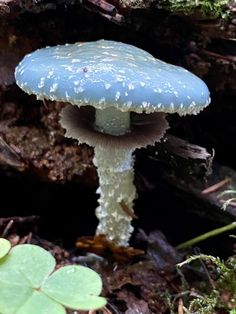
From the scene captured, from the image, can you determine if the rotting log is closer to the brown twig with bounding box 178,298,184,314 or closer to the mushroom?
the mushroom

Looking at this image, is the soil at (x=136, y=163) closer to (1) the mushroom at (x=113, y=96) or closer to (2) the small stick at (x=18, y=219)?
(2) the small stick at (x=18, y=219)

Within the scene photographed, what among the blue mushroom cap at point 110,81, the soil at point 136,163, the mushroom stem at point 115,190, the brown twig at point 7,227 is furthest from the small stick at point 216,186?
the brown twig at point 7,227

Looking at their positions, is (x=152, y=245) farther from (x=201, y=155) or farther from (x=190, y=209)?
(x=201, y=155)

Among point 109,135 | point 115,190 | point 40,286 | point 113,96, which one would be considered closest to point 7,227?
point 115,190

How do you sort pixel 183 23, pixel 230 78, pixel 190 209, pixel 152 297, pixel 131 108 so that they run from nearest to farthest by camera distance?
pixel 131 108 < pixel 152 297 < pixel 183 23 < pixel 230 78 < pixel 190 209

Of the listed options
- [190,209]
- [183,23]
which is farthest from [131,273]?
[183,23]

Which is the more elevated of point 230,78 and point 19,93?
point 230,78

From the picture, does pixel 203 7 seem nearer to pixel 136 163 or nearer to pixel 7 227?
pixel 136 163

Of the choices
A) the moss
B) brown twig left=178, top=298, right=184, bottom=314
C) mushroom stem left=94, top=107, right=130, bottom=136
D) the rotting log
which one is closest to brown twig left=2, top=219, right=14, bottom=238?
the rotting log
